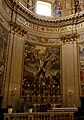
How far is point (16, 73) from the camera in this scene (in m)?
13.1

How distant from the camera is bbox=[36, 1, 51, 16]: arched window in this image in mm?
16791

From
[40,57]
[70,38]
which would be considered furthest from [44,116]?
[70,38]

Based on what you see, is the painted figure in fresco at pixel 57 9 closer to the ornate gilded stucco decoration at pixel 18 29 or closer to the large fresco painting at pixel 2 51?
the ornate gilded stucco decoration at pixel 18 29

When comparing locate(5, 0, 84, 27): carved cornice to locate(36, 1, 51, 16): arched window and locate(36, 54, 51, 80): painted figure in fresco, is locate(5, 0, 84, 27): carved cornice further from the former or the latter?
locate(36, 54, 51, 80): painted figure in fresco

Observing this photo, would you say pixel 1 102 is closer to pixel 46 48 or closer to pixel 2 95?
pixel 2 95

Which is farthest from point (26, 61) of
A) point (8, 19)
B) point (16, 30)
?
point (8, 19)

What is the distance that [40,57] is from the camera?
14711 mm

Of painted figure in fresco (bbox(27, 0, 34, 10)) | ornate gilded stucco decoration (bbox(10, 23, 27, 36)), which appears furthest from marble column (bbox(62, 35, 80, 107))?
painted figure in fresco (bbox(27, 0, 34, 10))

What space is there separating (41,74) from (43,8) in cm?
614

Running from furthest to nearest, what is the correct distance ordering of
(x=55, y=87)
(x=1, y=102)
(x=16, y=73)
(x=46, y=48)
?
1. (x=46, y=48)
2. (x=55, y=87)
3. (x=16, y=73)
4. (x=1, y=102)

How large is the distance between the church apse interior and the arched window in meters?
0.20

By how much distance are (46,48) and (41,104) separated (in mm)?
4456

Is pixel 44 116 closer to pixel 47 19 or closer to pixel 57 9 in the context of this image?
pixel 47 19

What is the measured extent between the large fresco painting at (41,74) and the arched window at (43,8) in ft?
11.4
